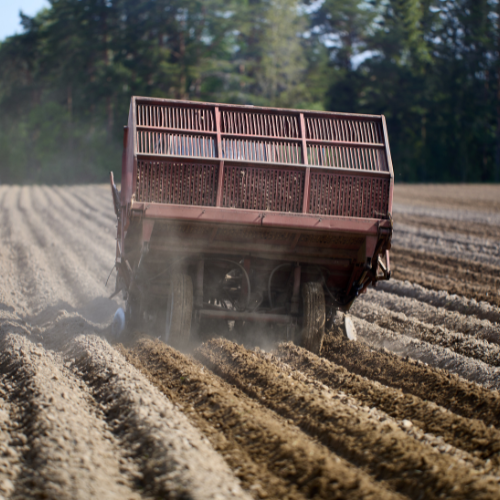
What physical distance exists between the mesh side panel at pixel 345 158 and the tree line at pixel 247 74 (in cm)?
3576

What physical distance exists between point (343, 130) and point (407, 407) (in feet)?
10.3

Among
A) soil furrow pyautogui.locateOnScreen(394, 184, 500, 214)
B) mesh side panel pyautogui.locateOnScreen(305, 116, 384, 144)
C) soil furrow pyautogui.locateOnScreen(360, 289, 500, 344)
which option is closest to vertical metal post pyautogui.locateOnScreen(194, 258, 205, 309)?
mesh side panel pyautogui.locateOnScreen(305, 116, 384, 144)

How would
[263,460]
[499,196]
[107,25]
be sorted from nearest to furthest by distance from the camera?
[263,460], [499,196], [107,25]

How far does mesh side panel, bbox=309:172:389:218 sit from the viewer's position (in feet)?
21.0

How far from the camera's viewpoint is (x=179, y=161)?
6.26 metres

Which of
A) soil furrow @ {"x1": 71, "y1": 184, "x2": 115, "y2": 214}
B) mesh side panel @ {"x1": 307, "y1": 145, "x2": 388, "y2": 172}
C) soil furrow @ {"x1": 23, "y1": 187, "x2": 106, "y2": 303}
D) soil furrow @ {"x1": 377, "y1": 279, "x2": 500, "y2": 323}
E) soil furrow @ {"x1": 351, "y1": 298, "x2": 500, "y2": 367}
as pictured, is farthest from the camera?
soil furrow @ {"x1": 71, "y1": 184, "x2": 115, "y2": 214}

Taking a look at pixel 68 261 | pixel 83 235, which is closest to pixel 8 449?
pixel 68 261

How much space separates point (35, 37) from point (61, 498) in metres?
51.2

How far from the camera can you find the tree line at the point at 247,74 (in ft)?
138

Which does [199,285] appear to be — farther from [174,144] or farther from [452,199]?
[452,199]

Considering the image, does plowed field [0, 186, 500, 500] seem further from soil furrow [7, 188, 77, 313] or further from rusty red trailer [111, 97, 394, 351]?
rusty red trailer [111, 97, 394, 351]

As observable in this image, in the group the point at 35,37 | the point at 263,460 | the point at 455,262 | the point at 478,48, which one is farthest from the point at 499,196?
the point at 35,37

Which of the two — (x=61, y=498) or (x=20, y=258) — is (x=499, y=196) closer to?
(x=20, y=258)

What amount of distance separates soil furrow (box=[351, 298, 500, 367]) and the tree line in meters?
34.5
